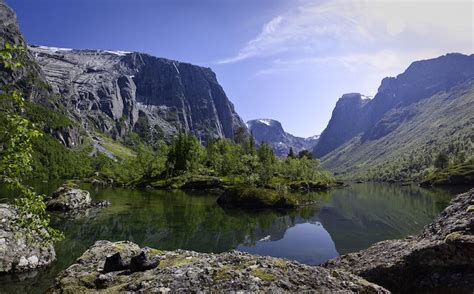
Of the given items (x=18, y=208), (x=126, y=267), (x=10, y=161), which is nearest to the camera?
(x=10, y=161)

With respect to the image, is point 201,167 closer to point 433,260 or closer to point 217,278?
point 433,260

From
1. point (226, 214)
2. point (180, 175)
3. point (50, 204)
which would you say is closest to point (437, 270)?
point (226, 214)

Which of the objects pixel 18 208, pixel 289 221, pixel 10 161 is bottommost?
pixel 289 221

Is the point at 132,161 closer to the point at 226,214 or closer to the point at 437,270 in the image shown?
the point at 226,214

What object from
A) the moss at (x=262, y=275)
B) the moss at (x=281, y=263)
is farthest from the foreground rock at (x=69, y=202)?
the moss at (x=262, y=275)

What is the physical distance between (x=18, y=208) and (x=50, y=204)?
67.5 meters

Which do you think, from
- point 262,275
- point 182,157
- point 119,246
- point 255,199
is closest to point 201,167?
point 182,157

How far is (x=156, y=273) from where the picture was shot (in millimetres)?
19297

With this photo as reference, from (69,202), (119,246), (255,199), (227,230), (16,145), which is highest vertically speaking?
(16,145)

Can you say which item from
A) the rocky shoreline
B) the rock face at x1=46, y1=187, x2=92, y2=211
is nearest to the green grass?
the rock face at x1=46, y1=187, x2=92, y2=211

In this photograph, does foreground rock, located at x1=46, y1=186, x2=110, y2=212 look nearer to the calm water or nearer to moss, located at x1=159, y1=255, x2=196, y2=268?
the calm water

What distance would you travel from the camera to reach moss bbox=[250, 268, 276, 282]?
1761cm

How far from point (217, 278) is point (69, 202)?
70.4 m

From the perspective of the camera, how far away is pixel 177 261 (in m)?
21.8
